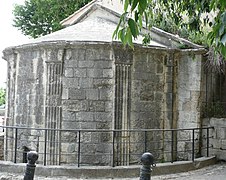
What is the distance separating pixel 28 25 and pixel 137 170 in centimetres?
2045

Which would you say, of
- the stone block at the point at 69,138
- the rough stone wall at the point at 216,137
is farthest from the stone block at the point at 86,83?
the rough stone wall at the point at 216,137

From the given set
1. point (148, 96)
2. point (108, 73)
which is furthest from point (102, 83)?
point (148, 96)

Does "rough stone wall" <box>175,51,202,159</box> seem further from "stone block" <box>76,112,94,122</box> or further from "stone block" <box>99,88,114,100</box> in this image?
"stone block" <box>76,112,94,122</box>

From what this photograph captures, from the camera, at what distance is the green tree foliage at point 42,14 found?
79.4 feet

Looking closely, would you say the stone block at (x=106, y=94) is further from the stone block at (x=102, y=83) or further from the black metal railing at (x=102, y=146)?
the black metal railing at (x=102, y=146)

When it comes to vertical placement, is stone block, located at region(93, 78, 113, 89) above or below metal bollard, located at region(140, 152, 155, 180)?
above

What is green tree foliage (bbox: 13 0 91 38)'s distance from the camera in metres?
24.2

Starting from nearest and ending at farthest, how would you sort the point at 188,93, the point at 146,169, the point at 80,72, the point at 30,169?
the point at 146,169
the point at 30,169
the point at 80,72
the point at 188,93

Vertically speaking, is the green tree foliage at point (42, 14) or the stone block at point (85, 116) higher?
the green tree foliage at point (42, 14)

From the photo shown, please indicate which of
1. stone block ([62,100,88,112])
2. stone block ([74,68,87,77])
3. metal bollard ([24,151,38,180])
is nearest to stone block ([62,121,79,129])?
stone block ([62,100,88,112])

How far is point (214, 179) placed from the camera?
27.0ft

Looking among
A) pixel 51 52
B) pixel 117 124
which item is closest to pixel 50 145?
pixel 117 124

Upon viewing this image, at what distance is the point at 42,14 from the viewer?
24766 mm

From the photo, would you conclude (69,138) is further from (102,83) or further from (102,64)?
(102,64)
